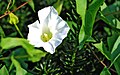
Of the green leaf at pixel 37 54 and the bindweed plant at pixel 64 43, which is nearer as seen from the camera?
the bindweed plant at pixel 64 43

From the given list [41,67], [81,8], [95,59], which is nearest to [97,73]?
[95,59]

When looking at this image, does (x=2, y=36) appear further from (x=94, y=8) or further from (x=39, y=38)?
(x=94, y=8)

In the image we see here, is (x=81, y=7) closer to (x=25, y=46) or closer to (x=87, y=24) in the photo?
(x=87, y=24)

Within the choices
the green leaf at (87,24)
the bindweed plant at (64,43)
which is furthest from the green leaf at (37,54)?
the green leaf at (87,24)

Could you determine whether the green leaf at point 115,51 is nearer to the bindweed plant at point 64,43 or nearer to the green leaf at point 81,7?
the bindweed plant at point 64,43

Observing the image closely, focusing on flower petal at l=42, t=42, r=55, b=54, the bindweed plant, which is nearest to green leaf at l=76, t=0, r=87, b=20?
the bindweed plant

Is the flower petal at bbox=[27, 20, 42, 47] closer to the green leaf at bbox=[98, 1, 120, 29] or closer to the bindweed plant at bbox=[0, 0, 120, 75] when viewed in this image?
the bindweed plant at bbox=[0, 0, 120, 75]

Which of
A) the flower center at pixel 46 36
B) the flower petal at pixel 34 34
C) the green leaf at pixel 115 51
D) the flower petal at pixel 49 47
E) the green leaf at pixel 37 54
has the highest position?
the flower petal at pixel 34 34

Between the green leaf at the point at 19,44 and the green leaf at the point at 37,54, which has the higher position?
the green leaf at the point at 19,44
